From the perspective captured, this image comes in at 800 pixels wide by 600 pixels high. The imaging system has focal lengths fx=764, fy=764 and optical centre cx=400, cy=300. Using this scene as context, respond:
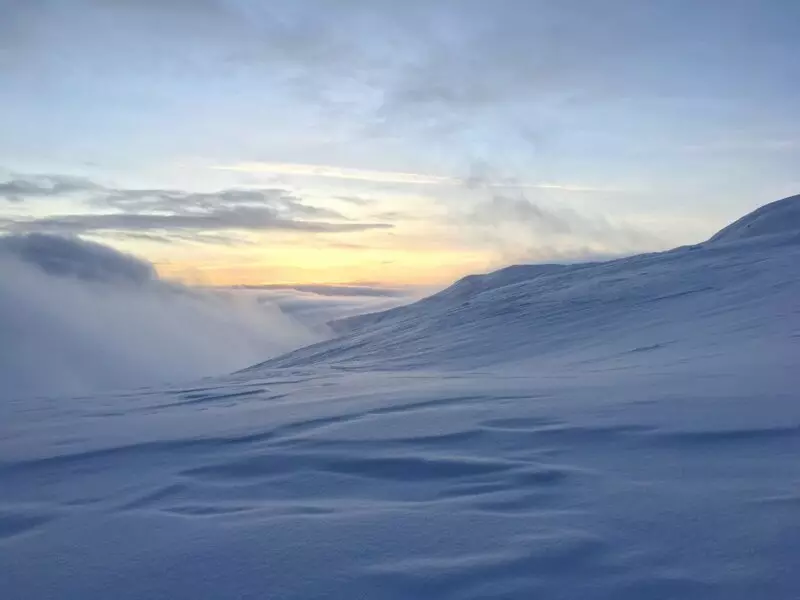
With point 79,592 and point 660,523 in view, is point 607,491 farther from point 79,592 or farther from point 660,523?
point 79,592

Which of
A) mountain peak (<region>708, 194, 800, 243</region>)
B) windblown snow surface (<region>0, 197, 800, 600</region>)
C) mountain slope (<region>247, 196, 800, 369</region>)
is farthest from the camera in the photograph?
mountain peak (<region>708, 194, 800, 243</region>)

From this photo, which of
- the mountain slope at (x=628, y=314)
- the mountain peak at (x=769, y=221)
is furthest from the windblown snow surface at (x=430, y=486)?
the mountain peak at (x=769, y=221)

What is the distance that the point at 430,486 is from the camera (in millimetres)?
2904

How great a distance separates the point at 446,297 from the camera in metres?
18.8

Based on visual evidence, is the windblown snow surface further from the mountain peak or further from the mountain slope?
the mountain peak

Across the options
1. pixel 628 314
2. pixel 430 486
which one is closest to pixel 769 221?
pixel 628 314

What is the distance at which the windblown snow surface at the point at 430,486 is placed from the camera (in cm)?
209

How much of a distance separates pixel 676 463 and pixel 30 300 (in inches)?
2507

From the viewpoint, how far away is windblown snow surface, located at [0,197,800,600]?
6.86 feet

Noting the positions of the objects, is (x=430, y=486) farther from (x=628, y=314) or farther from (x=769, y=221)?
(x=769, y=221)

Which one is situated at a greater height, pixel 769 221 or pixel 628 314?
pixel 769 221

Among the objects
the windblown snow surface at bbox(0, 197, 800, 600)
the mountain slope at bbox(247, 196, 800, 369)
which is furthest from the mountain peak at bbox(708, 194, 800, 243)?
the windblown snow surface at bbox(0, 197, 800, 600)

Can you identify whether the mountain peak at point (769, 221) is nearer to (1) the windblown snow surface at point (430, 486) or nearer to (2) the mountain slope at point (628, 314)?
(2) the mountain slope at point (628, 314)

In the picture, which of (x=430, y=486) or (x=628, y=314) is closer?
(x=430, y=486)
